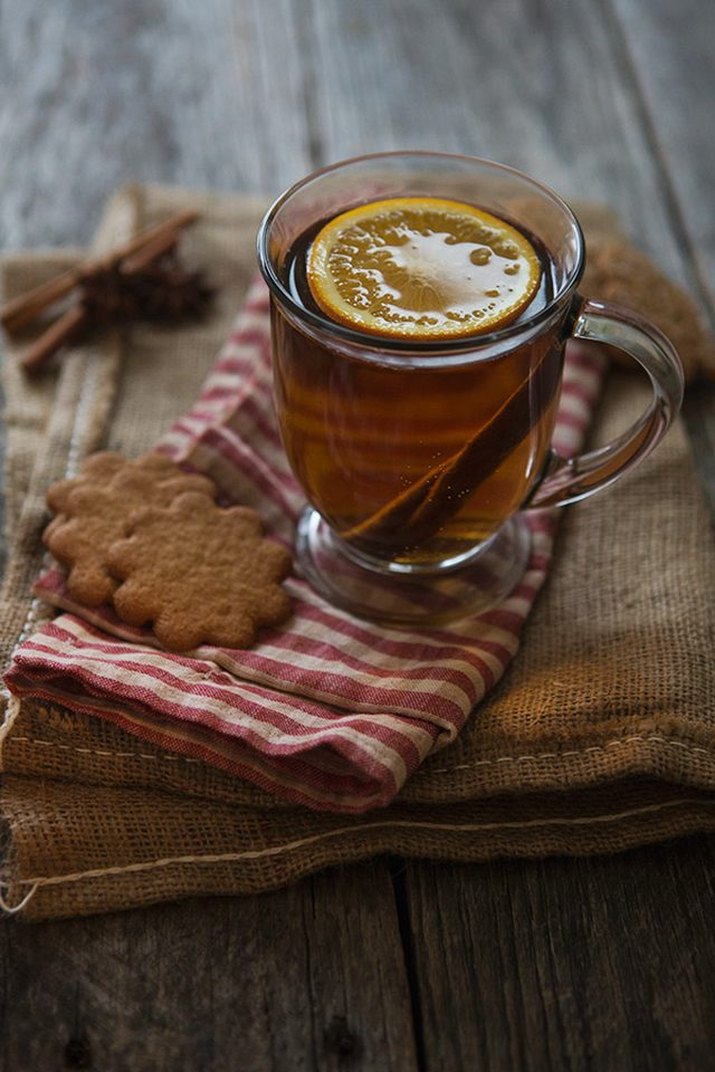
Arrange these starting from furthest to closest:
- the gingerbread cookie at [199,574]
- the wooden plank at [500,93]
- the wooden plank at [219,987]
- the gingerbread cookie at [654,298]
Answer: the wooden plank at [500,93]
the gingerbread cookie at [654,298]
the gingerbread cookie at [199,574]
the wooden plank at [219,987]

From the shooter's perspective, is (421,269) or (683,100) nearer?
(421,269)

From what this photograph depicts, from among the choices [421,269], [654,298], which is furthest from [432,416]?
[654,298]

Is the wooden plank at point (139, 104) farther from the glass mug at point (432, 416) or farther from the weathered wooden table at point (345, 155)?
the glass mug at point (432, 416)

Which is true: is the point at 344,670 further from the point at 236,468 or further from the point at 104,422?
the point at 104,422

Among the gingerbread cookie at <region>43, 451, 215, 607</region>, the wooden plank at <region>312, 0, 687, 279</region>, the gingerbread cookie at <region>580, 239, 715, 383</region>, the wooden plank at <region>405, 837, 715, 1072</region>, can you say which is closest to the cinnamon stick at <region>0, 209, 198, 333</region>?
the gingerbread cookie at <region>43, 451, 215, 607</region>

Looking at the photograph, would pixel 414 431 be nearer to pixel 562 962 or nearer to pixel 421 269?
pixel 421 269

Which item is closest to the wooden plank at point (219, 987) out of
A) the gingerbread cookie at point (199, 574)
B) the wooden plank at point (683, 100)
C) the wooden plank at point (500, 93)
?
the gingerbread cookie at point (199, 574)
